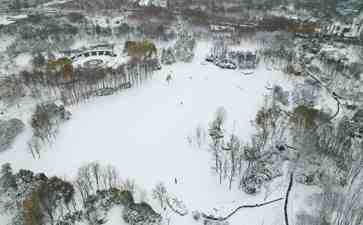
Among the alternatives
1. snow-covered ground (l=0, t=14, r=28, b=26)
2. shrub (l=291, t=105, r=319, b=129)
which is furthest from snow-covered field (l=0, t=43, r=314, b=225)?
snow-covered ground (l=0, t=14, r=28, b=26)

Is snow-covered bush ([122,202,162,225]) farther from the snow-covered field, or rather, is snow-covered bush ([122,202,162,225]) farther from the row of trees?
the snow-covered field

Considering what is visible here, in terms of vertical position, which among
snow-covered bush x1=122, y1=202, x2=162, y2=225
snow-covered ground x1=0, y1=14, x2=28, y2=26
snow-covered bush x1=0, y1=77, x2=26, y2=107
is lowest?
snow-covered bush x1=122, y1=202, x2=162, y2=225

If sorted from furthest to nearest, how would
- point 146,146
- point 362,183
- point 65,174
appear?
point 146,146, point 65,174, point 362,183

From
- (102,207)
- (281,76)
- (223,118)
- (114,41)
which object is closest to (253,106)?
(223,118)

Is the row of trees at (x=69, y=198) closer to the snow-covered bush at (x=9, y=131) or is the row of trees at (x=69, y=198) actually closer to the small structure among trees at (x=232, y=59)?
the snow-covered bush at (x=9, y=131)

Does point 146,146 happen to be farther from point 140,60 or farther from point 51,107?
point 140,60

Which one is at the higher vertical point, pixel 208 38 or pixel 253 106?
pixel 208 38

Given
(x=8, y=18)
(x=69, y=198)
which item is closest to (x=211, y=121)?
(x=69, y=198)

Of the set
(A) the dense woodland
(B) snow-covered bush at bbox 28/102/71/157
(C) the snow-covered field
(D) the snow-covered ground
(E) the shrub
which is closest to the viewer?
(A) the dense woodland

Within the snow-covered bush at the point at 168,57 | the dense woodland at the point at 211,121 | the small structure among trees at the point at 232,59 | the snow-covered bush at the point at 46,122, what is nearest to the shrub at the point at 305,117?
the dense woodland at the point at 211,121
